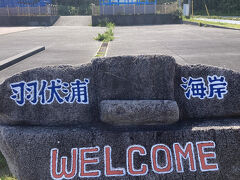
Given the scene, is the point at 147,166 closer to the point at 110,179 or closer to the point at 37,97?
the point at 110,179

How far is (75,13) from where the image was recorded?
3278 centimetres

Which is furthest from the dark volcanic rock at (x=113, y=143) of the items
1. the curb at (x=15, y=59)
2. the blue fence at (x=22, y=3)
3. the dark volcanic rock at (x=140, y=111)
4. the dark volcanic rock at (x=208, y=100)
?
the blue fence at (x=22, y=3)

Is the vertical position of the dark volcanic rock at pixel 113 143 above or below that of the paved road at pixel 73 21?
below

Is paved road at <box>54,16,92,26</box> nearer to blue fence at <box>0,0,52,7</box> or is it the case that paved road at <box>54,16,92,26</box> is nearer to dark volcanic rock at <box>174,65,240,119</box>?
blue fence at <box>0,0,52,7</box>

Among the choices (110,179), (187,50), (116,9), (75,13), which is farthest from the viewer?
(75,13)

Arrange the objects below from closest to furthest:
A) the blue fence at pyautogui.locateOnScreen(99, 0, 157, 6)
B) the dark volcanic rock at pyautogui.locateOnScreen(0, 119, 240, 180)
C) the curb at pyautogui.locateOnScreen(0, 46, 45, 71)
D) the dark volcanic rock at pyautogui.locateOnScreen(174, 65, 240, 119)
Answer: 1. the dark volcanic rock at pyautogui.locateOnScreen(0, 119, 240, 180)
2. the dark volcanic rock at pyautogui.locateOnScreen(174, 65, 240, 119)
3. the curb at pyautogui.locateOnScreen(0, 46, 45, 71)
4. the blue fence at pyautogui.locateOnScreen(99, 0, 157, 6)

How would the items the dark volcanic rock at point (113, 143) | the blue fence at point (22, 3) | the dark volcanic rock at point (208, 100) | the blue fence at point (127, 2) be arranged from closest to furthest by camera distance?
the dark volcanic rock at point (113, 143), the dark volcanic rock at point (208, 100), the blue fence at point (127, 2), the blue fence at point (22, 3)

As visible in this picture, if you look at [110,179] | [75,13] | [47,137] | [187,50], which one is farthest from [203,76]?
[75,13]

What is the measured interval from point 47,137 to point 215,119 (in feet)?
5.57

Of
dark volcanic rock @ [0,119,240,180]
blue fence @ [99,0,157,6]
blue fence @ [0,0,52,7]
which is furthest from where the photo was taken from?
blue fence @ [0,0,52,7]

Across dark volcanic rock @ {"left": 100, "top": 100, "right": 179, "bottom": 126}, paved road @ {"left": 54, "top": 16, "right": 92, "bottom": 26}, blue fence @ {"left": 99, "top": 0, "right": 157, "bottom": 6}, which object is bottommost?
dark volcanic rock @ {"left": 100, "top": 100, "right": 179, "bottom": 126}

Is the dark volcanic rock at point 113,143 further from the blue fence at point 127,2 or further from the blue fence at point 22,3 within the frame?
the blue fence at point 22,3

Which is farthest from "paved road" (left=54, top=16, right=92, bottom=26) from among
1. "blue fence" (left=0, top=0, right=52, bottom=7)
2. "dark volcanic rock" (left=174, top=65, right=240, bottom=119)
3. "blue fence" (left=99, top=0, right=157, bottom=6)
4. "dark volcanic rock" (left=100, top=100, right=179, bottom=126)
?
"dark volcanic rock" (left=100, top=100, right=179, bottom=126)

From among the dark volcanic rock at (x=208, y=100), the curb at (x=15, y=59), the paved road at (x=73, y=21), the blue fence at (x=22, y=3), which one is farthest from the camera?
the blue fence at (x=22, y=3)
